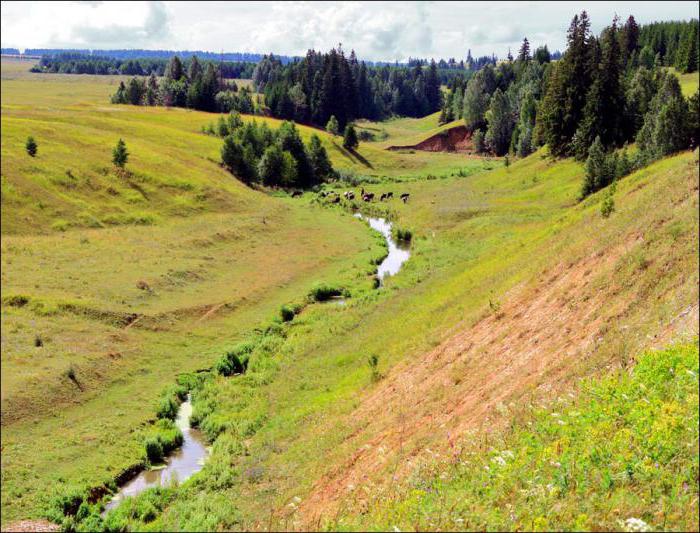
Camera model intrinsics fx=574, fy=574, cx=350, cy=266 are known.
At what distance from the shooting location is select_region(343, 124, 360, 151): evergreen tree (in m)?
133

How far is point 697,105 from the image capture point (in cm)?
4681

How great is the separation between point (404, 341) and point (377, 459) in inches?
551

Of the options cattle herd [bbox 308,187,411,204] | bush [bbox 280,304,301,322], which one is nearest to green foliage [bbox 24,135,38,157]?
bush [bbox 280,304,301,322]

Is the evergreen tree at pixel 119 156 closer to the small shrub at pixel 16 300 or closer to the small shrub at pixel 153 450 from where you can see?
the small shrub at pixel 16 300

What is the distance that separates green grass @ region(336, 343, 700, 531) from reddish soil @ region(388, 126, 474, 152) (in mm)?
144925

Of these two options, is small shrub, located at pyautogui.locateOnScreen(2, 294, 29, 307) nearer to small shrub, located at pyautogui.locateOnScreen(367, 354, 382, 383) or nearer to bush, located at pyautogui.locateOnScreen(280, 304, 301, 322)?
bush, located at pyautogui.locateOnScreen(280, 304, 301, 322)

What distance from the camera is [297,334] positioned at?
133 ft

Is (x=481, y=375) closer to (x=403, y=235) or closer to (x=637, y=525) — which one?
(x=637, y=525)

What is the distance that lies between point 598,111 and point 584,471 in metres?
69.3

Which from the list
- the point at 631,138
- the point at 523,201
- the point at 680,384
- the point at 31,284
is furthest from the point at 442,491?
the point at 631,138

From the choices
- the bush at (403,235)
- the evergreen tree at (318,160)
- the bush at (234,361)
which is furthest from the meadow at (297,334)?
the evergreen tree at (318,160)

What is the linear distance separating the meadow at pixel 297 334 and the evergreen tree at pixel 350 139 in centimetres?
6964

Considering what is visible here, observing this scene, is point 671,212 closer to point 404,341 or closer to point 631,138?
point 404,341

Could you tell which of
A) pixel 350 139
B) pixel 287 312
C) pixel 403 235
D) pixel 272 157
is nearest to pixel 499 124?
pixel 350 139
